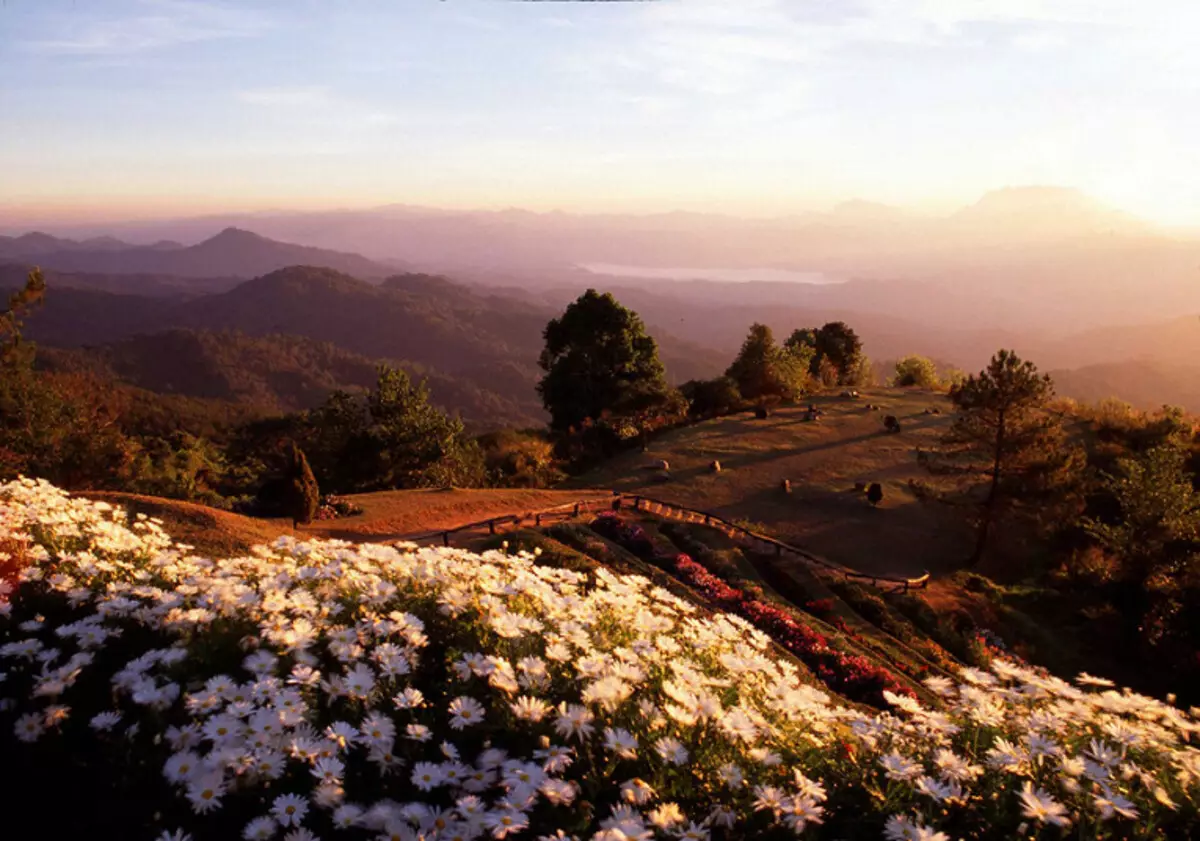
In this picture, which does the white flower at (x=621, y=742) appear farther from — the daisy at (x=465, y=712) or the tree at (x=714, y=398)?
the tree at (x=714, y=398)

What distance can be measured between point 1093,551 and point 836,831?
24.1 m

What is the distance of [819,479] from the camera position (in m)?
28.3

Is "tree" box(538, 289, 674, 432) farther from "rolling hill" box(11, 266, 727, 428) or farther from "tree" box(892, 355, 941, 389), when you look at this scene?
"rolling hill" box(11, 266, 727, 428)

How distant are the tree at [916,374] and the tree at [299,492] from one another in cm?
4613

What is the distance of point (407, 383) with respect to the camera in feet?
83.1

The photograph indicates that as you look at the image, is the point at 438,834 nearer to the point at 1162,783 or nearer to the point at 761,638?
the point at 761,638

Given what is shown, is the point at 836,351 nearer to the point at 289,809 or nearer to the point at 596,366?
the point at 596,366

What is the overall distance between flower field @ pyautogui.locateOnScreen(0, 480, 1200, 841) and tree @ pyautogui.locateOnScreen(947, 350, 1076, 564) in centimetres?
2088

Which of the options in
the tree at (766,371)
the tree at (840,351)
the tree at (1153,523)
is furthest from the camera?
the tree at (840,351)

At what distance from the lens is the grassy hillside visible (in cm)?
2264

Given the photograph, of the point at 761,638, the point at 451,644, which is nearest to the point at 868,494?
the point at 761,638

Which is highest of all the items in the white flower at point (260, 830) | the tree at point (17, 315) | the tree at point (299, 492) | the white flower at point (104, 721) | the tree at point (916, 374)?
the tree at point (17, 315)

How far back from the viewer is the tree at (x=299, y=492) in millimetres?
16922

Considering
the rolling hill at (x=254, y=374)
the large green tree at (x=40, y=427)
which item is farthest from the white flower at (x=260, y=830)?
the rolling hill at (x=254, y=374)
